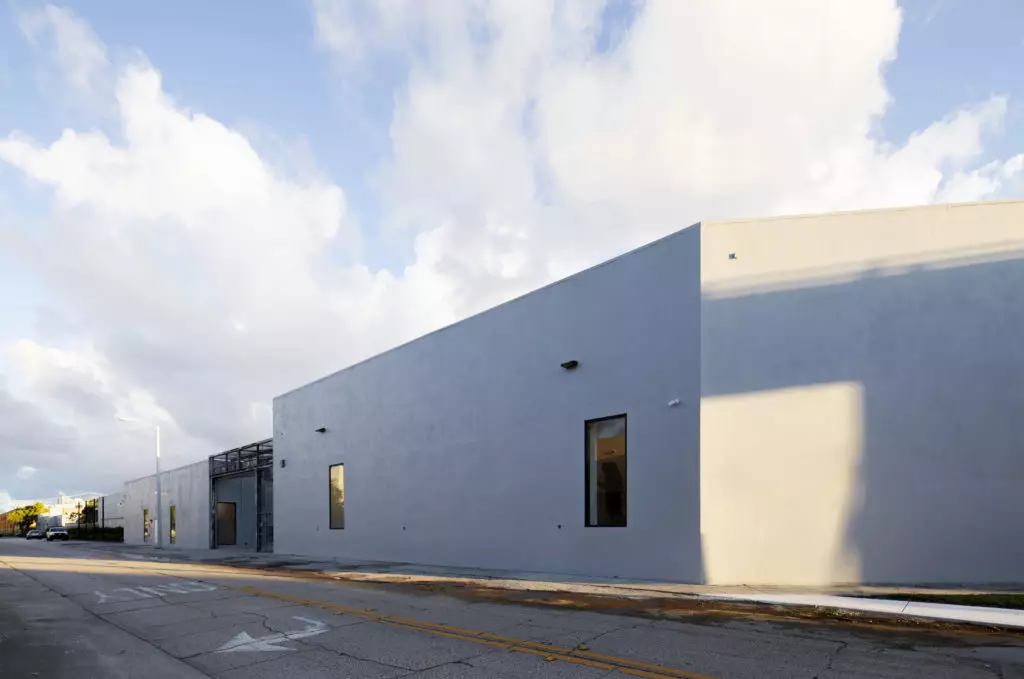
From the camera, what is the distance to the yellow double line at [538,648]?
722cm

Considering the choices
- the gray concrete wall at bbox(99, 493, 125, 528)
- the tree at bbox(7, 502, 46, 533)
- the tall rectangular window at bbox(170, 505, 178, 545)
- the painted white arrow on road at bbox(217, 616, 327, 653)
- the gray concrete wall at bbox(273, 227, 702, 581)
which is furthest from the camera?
the tree at bbox(7, 502, 46, 533)

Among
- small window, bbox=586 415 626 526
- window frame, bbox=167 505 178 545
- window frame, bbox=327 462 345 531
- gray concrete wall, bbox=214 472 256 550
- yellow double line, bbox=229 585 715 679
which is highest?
small window, bbox=586 415 626 526

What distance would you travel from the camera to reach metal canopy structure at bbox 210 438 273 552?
119ft

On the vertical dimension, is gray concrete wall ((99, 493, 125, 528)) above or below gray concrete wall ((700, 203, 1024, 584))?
below

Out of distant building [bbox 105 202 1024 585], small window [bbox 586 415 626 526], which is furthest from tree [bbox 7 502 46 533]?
distant building [bbox 105 202 1024 585]

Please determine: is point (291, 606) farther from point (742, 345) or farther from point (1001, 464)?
point (1001, 464)

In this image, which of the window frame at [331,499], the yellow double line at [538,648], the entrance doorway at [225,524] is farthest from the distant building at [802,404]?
the entrance doorway at [225,524]

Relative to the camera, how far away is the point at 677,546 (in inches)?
583

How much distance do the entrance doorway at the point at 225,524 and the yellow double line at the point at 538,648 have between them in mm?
34800

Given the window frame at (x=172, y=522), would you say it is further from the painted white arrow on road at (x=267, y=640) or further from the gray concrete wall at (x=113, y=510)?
the painted white arrow on road at (x=267, y=640)

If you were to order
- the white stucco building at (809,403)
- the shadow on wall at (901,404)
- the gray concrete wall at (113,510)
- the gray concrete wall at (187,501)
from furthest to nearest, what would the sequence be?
the gray concrete wall at (113,510), the gray concrete wall at (187,501), the white stucco building at (809,403), the shadow on wall at (901,404)

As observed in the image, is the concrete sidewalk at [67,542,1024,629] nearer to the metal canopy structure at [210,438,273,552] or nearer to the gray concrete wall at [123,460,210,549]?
the metal canopy structure at [210,438,273,552]

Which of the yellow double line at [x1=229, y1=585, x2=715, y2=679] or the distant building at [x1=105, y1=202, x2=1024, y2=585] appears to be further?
the distant building at [x1=105, y1=202, x2=1024, y2=585]

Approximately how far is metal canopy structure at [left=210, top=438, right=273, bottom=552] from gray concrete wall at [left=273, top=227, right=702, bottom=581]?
8.80 meters
